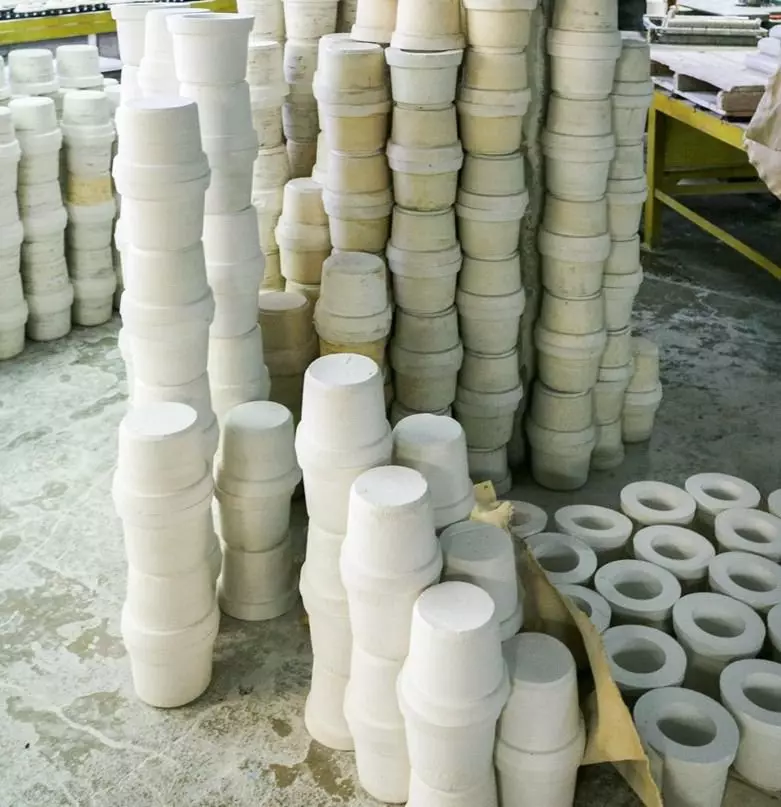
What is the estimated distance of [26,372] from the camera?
4.30 meters

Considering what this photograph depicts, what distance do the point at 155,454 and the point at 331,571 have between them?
1.54 feet

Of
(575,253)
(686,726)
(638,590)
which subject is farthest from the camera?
(575,253)

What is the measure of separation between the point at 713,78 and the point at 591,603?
3491 mm

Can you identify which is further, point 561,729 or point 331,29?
point 331,29

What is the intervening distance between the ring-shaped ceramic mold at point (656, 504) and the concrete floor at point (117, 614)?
280 mm

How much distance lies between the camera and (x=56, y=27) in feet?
19.5

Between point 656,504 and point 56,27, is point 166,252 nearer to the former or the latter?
point 656,504

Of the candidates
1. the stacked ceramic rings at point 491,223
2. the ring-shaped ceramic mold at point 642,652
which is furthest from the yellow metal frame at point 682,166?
the ring-shaped ceramic mold at point 642,652

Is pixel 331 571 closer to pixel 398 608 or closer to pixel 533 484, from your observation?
pixel 398 608

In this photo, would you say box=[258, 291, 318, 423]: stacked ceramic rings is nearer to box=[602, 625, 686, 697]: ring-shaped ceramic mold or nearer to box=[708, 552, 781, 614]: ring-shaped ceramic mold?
box=[602, 625, 686, 697]: ring-shaped ceramic mold

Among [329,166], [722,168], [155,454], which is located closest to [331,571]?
[155,454]

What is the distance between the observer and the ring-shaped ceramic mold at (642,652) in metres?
2.37

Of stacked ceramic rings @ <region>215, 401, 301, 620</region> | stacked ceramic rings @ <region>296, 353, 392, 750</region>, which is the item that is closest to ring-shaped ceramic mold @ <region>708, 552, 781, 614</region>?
stacked ceramic rings @ <region>296, 353, 392, 750</region>

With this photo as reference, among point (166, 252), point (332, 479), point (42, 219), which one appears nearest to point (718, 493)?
point (332, 479)
